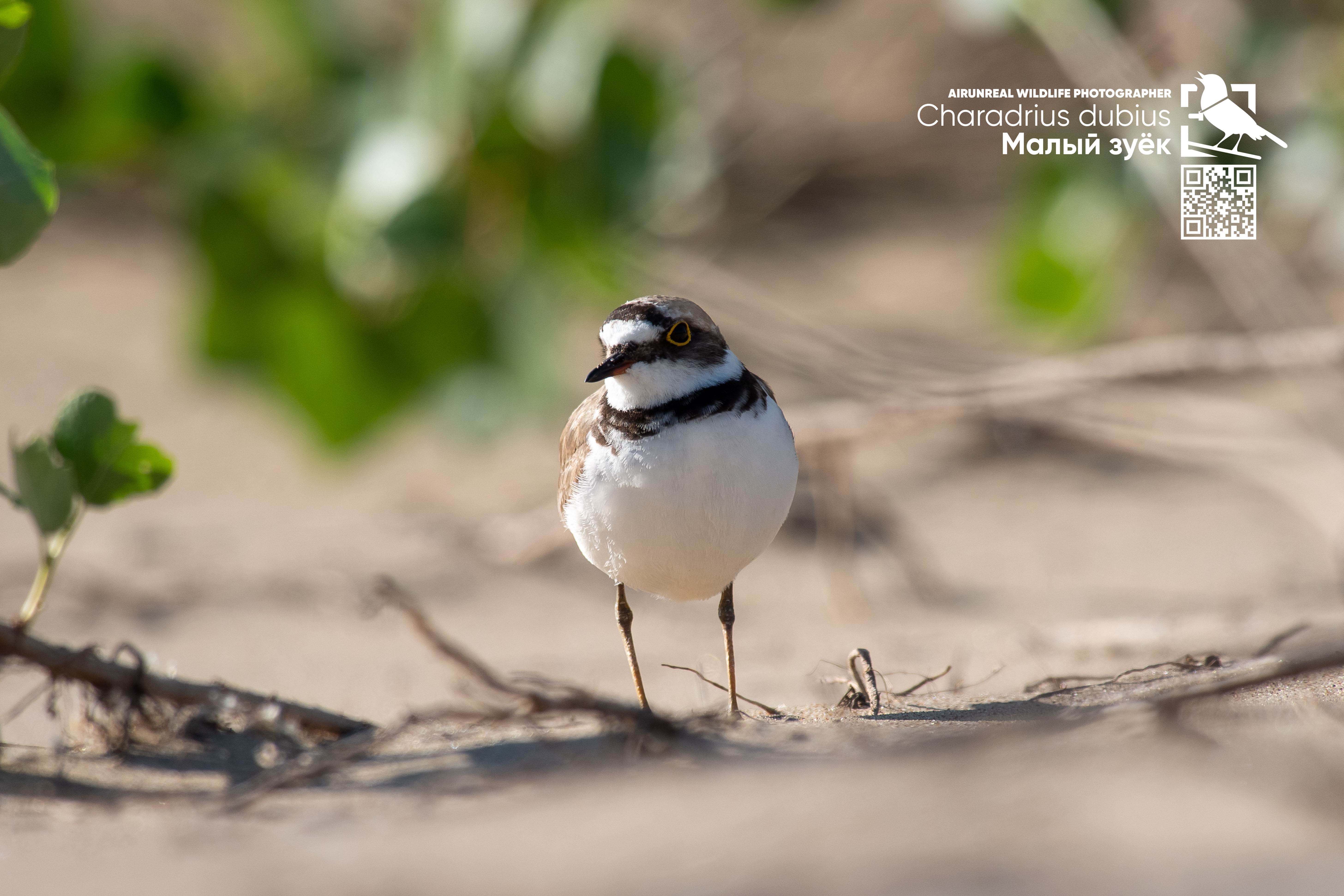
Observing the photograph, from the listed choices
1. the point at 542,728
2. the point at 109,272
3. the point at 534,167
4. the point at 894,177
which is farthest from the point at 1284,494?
the point at 109,272

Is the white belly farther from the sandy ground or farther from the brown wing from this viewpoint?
the sandy ground

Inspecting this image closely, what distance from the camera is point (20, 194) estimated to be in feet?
9.69

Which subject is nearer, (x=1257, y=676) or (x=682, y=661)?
(x=1257, y=676)

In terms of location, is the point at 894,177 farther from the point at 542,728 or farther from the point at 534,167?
the point at 542,728

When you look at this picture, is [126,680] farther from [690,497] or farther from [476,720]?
[690,497]

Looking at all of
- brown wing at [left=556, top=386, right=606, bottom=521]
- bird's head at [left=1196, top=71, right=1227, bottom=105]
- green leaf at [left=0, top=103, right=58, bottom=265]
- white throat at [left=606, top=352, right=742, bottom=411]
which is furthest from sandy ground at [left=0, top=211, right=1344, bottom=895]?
bird's head at [left=1196, top=71, right=1227, bottom=105]

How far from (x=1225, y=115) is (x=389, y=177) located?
4.98 meters

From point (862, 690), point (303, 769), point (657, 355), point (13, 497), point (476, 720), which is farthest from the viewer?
point (862, 690)

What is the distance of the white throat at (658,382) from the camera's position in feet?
10.5

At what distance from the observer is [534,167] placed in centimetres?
714

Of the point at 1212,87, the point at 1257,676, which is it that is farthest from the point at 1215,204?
the point at 1257,676

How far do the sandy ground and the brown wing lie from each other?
0.68 metres

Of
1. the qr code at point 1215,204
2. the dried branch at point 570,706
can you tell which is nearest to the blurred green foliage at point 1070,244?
the qr code at point 1215,204

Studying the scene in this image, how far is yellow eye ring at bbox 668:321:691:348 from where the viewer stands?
3188mm
